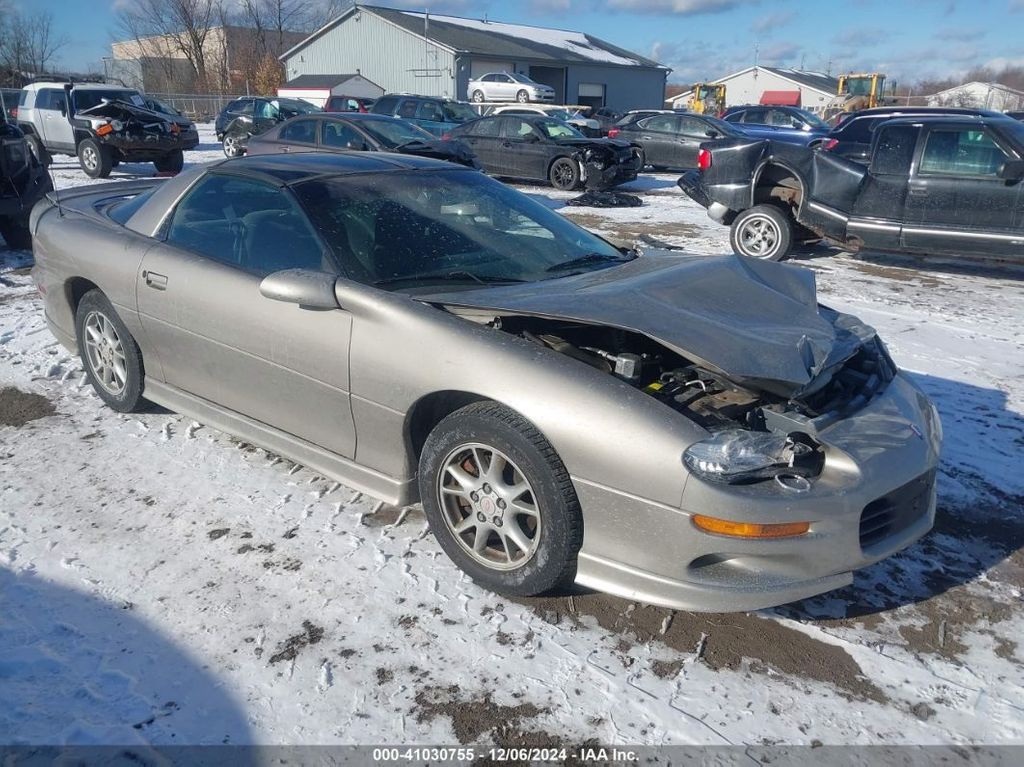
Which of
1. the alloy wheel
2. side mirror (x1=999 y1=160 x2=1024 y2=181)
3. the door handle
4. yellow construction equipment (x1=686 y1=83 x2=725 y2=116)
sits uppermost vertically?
yellow construction equipment (x1=686 y1=83 x2=725 y2=116)

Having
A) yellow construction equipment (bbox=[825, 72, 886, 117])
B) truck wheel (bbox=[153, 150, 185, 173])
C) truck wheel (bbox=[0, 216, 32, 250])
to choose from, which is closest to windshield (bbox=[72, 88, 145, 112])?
truck wheel (bbox=[153, 150, 185, 173])

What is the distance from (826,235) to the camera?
852cm

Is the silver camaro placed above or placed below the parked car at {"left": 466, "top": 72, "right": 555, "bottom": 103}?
below

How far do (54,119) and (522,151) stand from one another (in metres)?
9.81

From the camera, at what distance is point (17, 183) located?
8.24m

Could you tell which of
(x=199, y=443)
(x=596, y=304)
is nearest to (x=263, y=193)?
(x=199, y=443)

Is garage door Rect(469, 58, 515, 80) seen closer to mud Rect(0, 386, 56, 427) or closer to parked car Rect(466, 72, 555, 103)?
parked car Rect(466, 72, 555, 103)

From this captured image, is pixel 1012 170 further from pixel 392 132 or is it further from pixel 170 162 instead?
pixel 170 162

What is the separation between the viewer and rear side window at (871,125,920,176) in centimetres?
813

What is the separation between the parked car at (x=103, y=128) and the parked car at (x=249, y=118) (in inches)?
107

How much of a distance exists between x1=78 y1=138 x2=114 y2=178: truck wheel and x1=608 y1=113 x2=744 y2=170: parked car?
10592 millimetres

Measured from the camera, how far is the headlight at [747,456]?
7.91ft

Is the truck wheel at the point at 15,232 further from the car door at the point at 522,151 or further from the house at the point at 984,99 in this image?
the house at the point at 984,99

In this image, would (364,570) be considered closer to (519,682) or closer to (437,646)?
(437,646)
